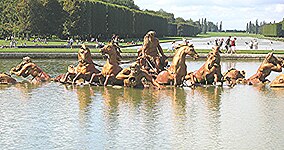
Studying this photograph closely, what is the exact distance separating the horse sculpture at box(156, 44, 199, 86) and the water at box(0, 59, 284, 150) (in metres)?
0.75

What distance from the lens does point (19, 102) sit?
15102mm

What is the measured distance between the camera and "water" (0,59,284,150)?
10523mm

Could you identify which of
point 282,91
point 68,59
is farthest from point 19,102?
point 68,59

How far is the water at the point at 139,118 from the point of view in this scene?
10.5 metres

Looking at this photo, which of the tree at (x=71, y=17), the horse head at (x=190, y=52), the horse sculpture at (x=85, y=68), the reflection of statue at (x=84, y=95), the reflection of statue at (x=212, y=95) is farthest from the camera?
the tree at (x=71, y=17)

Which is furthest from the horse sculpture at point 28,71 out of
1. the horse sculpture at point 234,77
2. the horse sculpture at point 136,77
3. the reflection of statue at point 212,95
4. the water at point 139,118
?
the horse sculpture at point 234,77

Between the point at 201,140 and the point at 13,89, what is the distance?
894cm

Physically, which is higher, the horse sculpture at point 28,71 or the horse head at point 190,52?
the horse head at point 190,52

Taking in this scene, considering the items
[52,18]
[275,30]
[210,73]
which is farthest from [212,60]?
[275,30]

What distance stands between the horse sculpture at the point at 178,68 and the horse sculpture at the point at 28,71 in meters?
4.39

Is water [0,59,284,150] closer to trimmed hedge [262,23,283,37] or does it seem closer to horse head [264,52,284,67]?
horse head [264,52,284,67]

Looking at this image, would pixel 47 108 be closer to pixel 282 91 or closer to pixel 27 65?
pixel 27 65

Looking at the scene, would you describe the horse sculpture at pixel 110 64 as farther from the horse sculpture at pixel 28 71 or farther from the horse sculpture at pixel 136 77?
the horse sculpture at pixel 28 71

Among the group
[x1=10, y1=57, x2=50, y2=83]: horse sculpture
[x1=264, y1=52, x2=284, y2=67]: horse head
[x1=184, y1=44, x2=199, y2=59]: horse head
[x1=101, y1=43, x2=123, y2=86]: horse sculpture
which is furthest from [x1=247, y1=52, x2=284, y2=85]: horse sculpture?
[x1=10, y1=57, x2=50, y2=83]: horse sculpture
